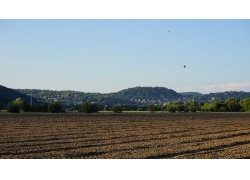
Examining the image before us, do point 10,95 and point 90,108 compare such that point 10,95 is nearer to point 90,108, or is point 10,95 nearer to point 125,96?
point 125,96

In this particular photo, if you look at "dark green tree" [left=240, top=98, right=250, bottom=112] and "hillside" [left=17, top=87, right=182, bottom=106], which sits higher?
"hillside" [left=17, top=87, right=182, bottom=106]


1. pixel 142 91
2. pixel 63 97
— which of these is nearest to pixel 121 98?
pixel 142 91

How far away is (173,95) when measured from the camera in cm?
11781

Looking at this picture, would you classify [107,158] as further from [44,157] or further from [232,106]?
[232,106]

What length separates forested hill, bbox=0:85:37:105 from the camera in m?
110

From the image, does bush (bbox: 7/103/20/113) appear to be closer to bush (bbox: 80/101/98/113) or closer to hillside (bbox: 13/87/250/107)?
bush (bbox: 80/101/98/113)

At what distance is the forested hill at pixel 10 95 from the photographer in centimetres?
11030

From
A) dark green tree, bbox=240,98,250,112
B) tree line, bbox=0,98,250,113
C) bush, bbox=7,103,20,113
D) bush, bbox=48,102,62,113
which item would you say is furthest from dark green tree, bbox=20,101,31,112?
dark green tree, bbox=240,98,250,112

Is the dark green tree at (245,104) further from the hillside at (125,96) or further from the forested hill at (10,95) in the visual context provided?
the forested hill at (10,95)

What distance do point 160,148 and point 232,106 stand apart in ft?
293

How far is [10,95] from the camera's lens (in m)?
118

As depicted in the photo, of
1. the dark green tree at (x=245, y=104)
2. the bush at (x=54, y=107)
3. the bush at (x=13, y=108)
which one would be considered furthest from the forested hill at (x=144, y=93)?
the bush at (x=13, y=108)

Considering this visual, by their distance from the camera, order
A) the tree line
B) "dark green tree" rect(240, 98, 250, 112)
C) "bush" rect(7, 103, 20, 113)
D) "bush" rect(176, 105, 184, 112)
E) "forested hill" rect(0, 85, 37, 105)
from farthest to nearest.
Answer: "forested hill" rect(0, 85, 37, 105)
"dark green tree" rect(240, 98, 250, 112)
"bush" rect(176, 105, 184, 112)
the tree line
"bush" rect(7, 103, 20, 113)
